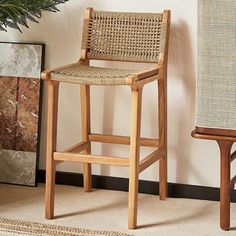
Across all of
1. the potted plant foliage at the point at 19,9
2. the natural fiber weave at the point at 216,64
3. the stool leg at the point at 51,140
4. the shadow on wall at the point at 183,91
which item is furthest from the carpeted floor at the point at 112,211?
the potted plant foliage at the point at 19,9

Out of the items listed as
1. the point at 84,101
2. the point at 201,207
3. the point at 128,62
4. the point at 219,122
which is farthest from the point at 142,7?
the point at 201,207

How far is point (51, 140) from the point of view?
2.35 metres

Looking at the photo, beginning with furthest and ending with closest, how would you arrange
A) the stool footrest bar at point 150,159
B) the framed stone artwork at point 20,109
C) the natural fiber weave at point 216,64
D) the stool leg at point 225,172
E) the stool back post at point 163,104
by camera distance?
the framed stone artwork at point 20,109 < the stool back post at point 163,104 < the stool footrest bar at point 150,159 < the stool leg at point 225,172 < the natural fiber weave at point 216,64

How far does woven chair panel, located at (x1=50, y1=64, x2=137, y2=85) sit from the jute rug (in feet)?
1.79

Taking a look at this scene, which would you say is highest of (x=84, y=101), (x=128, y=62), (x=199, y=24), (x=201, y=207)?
(x=199, y=24)

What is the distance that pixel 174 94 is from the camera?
8.66 ft

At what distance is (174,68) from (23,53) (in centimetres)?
69

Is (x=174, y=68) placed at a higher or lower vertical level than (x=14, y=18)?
lower

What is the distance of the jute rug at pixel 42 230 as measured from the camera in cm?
219

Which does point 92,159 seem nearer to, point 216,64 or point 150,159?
point 150,159

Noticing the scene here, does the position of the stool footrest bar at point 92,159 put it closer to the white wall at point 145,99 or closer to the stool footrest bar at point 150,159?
the stool footrest bar at point 150,159

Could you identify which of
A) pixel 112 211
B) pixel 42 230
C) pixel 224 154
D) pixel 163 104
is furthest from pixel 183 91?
pixel 42 230

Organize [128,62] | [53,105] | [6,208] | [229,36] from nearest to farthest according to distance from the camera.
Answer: [229,36], [53,105], [6,208], [128,62]

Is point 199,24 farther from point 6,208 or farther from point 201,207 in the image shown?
point 6,208
